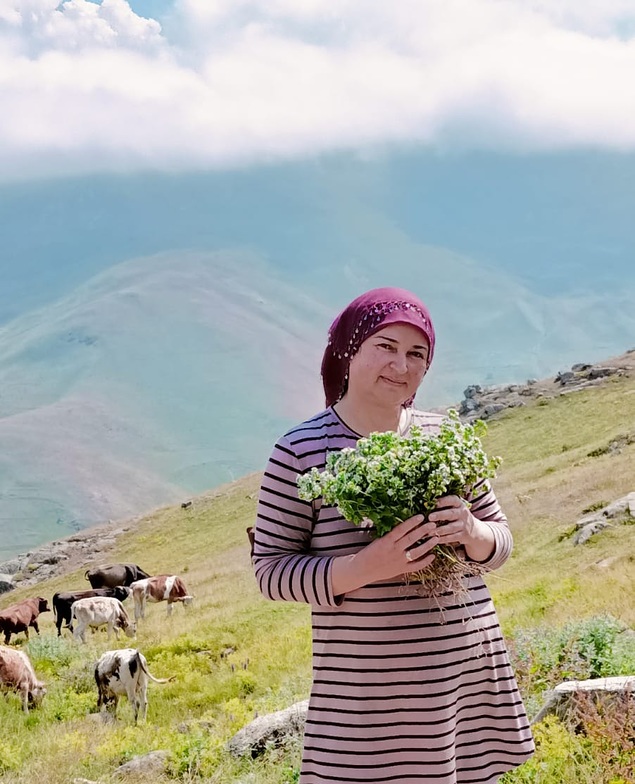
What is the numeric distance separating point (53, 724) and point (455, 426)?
29.8 feet

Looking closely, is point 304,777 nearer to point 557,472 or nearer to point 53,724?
point 53,724

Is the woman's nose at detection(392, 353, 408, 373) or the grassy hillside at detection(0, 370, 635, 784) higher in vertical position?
the woman's nose at detection(392, 353, 408, 373)

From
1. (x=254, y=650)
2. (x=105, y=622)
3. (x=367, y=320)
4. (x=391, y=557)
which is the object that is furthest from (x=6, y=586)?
(x=391, y=557)

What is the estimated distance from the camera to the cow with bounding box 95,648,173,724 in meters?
10.6

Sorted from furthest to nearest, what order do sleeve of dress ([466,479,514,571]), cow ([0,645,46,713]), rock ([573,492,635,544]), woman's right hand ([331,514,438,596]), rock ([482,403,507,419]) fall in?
rock ([482,403,507,419]), rock ([573,492,635,544]), cow ([0,645,46,713]), sleeve of dress ([466,479,514,571]), woman's right hand ([331,514,438,596])

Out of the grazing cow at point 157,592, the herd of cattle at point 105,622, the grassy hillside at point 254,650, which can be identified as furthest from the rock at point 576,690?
the grazing cow at point 157,592

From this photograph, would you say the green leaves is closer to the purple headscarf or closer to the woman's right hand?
the woman's right hand

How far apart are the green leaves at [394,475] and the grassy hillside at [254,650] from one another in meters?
0.52

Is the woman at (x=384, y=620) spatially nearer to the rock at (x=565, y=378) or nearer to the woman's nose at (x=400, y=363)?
the woman's nose at (x=400, y=363)

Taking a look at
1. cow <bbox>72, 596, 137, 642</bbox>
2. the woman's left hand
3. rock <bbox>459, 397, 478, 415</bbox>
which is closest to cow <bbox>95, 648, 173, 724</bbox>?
cow <bbox>72, 596, 137, 642</bbox>

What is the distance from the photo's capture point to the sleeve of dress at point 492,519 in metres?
3.09

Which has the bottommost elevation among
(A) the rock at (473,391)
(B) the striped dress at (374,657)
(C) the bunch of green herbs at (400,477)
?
(B) the striped dress at (374,657)

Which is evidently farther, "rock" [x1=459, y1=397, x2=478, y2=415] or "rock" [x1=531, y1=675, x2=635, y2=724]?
"rock" [x1=459, y1=397, x2=478, y2=415]

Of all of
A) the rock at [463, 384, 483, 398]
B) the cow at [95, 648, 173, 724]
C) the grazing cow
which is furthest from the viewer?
the rock at [463, 384, 483, 398]
